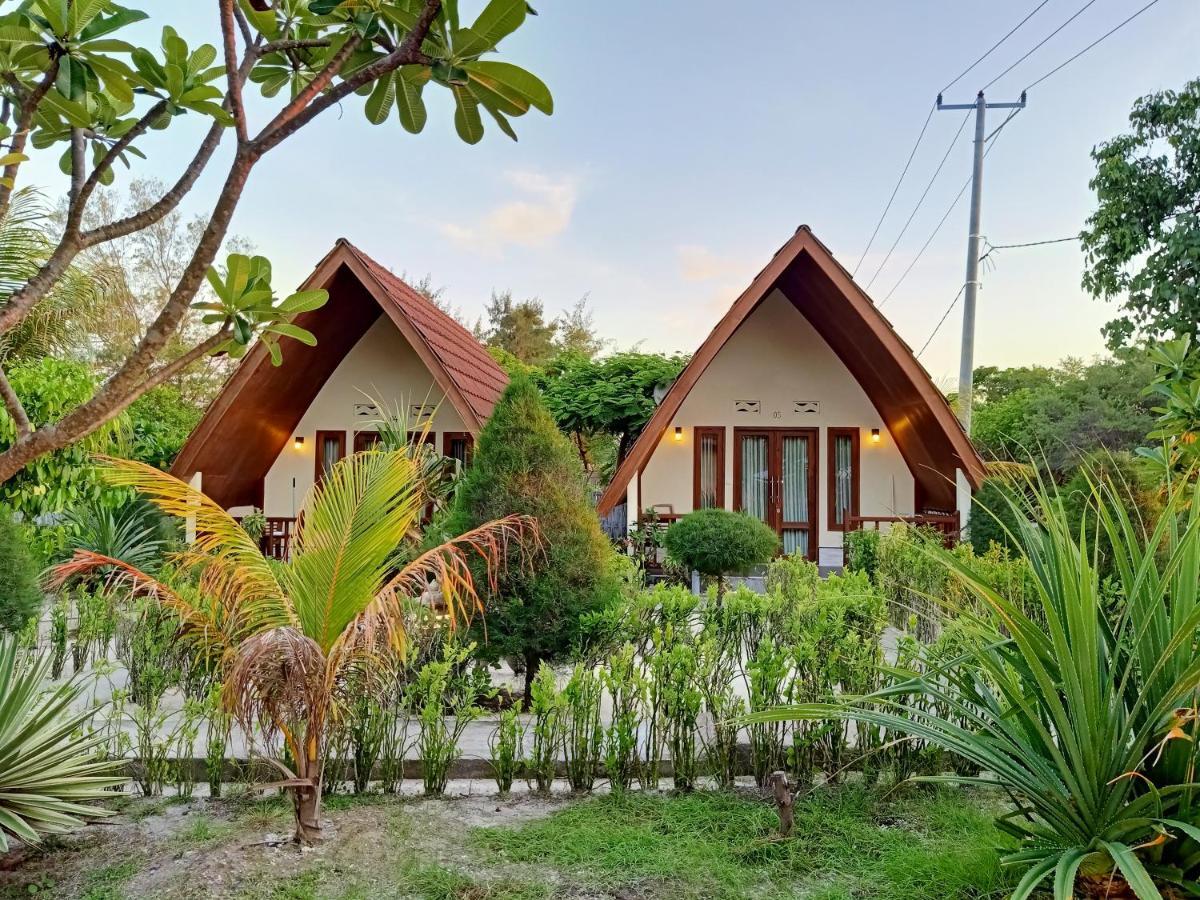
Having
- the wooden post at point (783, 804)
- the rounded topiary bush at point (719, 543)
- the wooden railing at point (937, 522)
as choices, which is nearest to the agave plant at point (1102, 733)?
the wooden post at point (783, 804)

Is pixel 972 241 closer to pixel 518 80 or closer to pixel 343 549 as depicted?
pixel 518 80

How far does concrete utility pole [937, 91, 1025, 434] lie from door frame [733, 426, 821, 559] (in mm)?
5703

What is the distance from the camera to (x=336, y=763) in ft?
11.0

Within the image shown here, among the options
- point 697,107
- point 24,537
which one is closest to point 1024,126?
point 697,107

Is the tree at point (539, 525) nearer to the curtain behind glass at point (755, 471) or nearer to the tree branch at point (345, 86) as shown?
the tree branch at point (345, 86)

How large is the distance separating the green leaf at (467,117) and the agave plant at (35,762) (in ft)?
8.66

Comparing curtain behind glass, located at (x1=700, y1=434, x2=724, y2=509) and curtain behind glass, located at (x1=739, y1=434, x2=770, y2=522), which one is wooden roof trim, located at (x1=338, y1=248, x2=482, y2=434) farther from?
curtain behind glass, located at (x1=739, y1=434, x2=770, y2=522)

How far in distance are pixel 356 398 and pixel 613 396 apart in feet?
19.9

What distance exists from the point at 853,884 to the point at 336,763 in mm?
2336

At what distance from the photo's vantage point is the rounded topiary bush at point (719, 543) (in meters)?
8.11

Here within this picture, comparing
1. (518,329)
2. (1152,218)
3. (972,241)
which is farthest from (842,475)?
(518,329)

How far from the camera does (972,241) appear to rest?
16.4m

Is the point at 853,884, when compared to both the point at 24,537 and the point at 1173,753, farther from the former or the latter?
the point at 24,537

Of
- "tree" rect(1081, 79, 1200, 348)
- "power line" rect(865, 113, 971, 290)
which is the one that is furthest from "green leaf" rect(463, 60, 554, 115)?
"power line" rect(865, 113, 971, 290)
